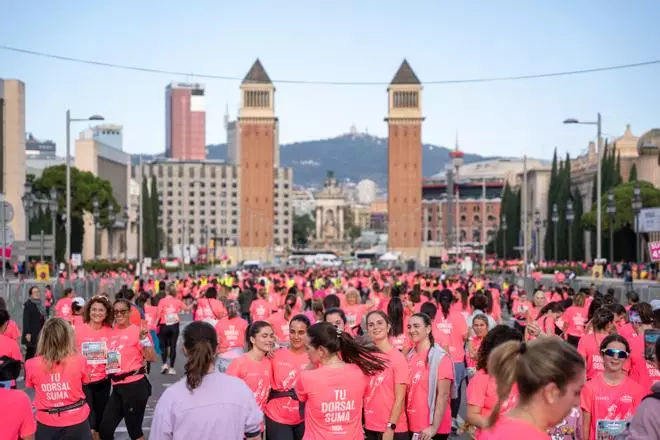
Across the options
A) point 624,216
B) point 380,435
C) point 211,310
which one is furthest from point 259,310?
point 624,216

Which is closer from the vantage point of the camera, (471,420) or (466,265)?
(471,420)

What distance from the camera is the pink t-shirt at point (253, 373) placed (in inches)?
359

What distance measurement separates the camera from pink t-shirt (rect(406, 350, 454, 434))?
920cm

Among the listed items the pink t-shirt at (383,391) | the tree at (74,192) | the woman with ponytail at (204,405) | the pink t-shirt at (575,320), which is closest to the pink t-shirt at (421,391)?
the pink t-shirt at (383,391)

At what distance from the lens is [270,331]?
29.9ft

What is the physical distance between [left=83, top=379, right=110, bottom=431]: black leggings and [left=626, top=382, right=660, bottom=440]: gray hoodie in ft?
21.2

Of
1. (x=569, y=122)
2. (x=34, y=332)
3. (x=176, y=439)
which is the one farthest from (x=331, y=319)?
(x=569, y=122)

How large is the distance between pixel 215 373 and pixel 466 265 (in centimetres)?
7083

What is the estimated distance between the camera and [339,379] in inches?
302

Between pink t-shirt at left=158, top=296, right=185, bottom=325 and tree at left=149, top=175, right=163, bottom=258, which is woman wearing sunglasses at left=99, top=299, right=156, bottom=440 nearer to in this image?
pink t-shirt at left=158, top=296, right=185, bottom=325

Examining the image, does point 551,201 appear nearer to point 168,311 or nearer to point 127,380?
point 168,311

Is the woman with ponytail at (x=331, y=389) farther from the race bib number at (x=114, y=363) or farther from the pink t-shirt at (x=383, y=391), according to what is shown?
the race bib number at (x=114, y=363)

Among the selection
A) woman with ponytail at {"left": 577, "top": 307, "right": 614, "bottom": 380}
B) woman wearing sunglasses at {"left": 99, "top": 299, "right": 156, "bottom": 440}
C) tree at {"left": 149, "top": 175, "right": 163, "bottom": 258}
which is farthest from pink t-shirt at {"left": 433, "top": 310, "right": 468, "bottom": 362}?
tree at {"left": 149, "top": 175, "right": 163, "bottom": 258}

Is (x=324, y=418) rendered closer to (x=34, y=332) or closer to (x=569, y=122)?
(x=34, y=332)
